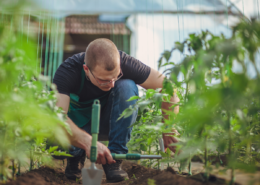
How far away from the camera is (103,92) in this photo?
6.39 feet

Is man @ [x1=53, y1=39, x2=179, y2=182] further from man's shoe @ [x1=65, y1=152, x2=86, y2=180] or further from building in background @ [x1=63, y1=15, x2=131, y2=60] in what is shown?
building in background @ [x1=63, y1=15, x2=131, y2=60]

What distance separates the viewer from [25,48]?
61cm

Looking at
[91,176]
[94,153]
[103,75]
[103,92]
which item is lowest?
[91,176]

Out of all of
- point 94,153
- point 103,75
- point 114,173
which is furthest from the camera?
point 103,75

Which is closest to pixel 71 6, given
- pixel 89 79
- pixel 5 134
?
pixel 89 79

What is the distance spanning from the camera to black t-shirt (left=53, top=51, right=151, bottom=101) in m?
1.74

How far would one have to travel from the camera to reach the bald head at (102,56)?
1642mm

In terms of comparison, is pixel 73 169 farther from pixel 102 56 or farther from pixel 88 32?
pixel 88 32

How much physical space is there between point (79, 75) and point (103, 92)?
25cm

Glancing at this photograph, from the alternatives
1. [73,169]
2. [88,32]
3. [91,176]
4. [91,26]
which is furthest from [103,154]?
[91,26]

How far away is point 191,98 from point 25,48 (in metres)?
0.52

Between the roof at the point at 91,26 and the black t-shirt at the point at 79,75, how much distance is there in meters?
4.39

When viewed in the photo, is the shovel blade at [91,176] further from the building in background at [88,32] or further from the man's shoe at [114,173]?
the building in background at [88,32]

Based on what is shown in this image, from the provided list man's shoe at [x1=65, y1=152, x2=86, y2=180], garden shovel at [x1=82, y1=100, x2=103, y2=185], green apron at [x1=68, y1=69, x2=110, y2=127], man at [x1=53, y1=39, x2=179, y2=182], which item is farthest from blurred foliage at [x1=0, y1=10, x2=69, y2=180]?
green apron at [x1=68, y1=69, x2=110, y2=127]
